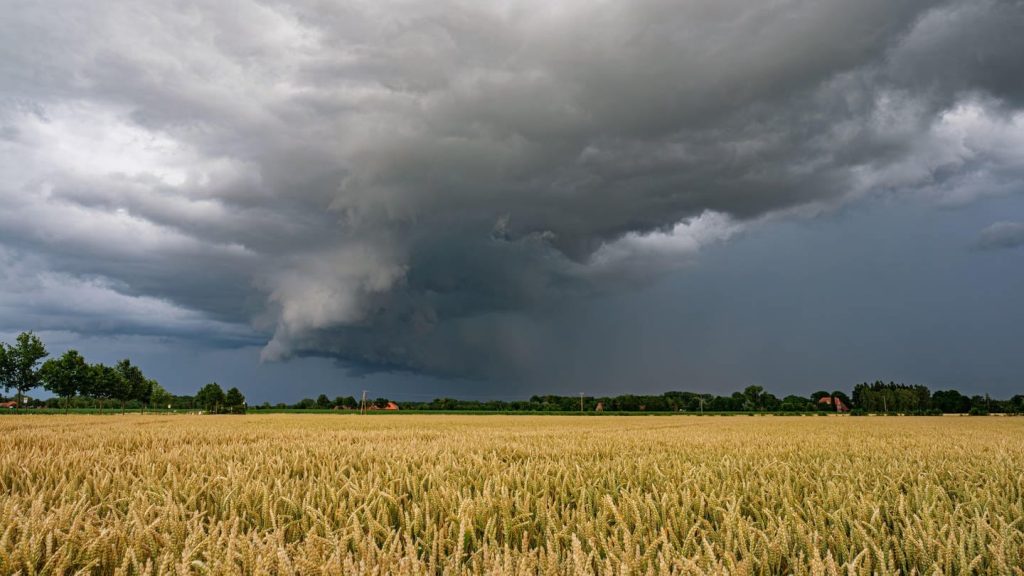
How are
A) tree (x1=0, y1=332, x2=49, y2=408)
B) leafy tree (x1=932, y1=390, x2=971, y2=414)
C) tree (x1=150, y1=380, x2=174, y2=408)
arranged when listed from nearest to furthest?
tree (x1=0, y1=332, x2=49, y2=408), tree (x1=150, y1=380, x2=174, y2=408), leafy tree (x1=932, y1=390, x2=971, y2=414)

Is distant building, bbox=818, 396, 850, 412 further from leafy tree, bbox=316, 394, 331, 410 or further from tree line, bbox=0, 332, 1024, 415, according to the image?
leafy tree, bbox=316, 394, 331, 410

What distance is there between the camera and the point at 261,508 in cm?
364

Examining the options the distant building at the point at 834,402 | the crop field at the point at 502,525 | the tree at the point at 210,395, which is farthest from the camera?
the distant building at the point at 834,402

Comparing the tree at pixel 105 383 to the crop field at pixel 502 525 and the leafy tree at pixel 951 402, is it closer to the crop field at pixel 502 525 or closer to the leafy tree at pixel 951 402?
the crop field at pixel 502 525

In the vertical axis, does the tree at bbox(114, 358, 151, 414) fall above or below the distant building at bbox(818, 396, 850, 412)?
above

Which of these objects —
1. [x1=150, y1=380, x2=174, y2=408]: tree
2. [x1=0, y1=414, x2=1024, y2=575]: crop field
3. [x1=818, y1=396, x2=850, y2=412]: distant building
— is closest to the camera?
[x1=0, y1=414, x2=1024, y2=575]: crop field

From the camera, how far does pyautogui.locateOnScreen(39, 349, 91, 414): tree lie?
7925 centimetres

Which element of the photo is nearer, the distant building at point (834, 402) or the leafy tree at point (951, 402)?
the leafy tree at point (951, 402)

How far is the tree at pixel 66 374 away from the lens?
260ft

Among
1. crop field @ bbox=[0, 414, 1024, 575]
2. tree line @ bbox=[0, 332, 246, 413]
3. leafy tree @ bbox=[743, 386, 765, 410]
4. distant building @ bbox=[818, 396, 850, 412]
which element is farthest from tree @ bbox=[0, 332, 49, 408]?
distant building @ bbox=[818, 396, 850, 412]

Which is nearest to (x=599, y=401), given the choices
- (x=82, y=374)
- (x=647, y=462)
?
(x=82, y=374)

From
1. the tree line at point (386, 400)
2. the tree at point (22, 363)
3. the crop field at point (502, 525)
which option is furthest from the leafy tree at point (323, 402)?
the crop field at point (502, 525)

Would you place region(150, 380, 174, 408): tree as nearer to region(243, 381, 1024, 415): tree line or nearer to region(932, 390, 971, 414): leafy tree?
region(243, 381, 1024, 415): tree line

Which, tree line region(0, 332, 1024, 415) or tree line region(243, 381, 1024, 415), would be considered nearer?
tree line region(0, 332, 1024, 415)
